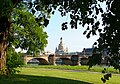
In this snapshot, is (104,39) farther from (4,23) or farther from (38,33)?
(38,33)

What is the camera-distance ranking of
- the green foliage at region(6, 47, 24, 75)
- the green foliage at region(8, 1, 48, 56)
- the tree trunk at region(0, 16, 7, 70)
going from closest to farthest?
the tree trunk at region(0, 16, 7, 70) < the green foliage at region(6, 47, 24, 75) < the green foliage at region(8, 1, 48, 56)

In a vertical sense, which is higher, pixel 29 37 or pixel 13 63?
pixel 29 37

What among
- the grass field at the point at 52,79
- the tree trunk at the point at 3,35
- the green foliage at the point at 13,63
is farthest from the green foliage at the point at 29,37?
the tree trunk at the point at 3,35

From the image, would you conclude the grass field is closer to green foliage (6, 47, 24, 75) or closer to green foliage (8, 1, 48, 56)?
green foliage (6, 47, 24, 75)

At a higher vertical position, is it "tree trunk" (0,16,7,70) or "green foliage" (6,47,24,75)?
"tree trunk" (0,16,7,70)

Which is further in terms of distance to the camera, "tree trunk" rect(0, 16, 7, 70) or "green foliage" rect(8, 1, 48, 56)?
"green foliage" rect(8, 1, 48, 56)

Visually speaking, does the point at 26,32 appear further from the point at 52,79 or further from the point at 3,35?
the point at 3,35

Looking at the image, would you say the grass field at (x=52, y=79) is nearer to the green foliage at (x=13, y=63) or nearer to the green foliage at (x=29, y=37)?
the green foliage at (x=13, y=63)

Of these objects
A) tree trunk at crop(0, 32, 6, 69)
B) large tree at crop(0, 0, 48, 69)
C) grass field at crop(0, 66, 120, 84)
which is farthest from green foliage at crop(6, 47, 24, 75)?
large tree at crop(0, 0, 48, 69)

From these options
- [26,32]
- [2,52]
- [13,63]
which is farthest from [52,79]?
[26,32]

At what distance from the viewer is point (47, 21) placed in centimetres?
796

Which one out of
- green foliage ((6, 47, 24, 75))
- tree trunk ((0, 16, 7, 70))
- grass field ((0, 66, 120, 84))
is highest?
tree trunk ((0, 16, 7, 70))

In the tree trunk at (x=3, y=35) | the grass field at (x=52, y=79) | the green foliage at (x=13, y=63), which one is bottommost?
the grass field at (x=52, y=79)

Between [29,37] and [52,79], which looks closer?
[52,79]
